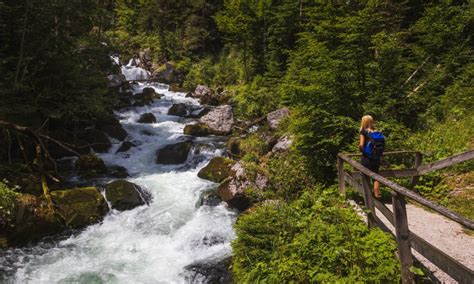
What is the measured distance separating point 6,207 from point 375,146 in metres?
10.5

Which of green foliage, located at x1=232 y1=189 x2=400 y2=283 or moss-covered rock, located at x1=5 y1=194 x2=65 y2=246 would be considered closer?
green foliage, located at x1=232 y1=189 x2=400 y2=283

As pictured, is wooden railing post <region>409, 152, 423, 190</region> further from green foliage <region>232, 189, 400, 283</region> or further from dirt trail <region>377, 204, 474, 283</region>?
green foliage <region>232, 189, 400, 283</region>

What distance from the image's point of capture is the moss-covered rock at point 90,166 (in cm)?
1507

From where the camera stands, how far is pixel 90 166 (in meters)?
15.4

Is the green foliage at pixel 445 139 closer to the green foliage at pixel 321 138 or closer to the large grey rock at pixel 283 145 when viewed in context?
the green foliage at pixel 321 138

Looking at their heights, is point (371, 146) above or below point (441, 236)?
above

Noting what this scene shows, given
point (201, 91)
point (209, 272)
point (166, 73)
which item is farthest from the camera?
point (166, 73)

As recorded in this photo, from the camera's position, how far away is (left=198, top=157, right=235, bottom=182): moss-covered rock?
1514 centimetres

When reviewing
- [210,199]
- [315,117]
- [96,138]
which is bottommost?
[210,199]

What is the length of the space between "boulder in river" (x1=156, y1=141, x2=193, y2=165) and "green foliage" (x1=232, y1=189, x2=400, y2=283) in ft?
34.6

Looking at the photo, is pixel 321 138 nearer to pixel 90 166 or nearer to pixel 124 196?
pixel 124 196

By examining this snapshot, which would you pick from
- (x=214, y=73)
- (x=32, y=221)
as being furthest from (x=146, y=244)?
(x=214, y=73)

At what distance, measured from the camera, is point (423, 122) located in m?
12.4

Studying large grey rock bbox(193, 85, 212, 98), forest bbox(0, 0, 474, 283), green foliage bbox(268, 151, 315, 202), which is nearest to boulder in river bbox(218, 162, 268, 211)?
forest bbox(0, 0, 474, 283)
